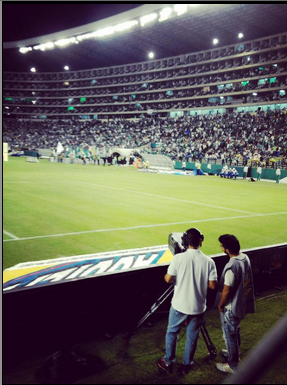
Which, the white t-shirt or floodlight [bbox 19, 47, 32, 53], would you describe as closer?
the white t-shirt

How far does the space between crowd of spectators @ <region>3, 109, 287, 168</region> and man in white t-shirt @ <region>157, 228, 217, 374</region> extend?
35.2 meters

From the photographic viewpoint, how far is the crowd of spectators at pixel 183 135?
45.3 meters

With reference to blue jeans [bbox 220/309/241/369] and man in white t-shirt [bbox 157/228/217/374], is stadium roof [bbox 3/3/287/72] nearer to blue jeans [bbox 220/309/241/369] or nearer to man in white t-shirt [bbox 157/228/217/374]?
man in white t-shirt [bbox 157/228/217/374]

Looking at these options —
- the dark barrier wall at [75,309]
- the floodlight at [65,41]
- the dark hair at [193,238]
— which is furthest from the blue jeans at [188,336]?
the floodlight at [65,41]

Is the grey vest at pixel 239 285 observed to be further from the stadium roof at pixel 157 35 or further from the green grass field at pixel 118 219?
the stadium roof at pixel 157 35

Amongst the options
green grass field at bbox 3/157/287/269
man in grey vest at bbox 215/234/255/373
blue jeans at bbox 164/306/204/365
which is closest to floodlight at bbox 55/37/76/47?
green grass field at bbox 3/157/287/269

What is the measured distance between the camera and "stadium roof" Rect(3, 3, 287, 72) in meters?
52.5

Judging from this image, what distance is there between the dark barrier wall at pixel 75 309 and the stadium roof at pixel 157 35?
4642 cm

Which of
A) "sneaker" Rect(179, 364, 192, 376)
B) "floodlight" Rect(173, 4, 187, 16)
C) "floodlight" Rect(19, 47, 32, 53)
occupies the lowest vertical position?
"sneaker" Rect(179, 364, 192, 376)

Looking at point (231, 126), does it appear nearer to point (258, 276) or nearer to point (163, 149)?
point (163, 149)

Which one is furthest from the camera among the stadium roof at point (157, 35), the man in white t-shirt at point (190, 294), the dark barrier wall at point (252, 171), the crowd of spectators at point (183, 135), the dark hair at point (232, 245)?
the stadium roof at point (157, 35)

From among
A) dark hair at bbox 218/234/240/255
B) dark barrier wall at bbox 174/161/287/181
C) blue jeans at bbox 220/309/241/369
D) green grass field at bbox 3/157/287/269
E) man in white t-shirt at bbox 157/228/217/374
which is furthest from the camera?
dark barrier wall at bbox 174/161/287/181

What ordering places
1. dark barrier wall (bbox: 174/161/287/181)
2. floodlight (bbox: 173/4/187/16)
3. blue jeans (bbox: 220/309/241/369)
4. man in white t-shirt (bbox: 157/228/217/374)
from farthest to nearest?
floodlight (bbox: 173/4/187/16), dark barrier wall (bbox: 174/161/287/181), blue jeans (bbox: 220/309/241/369), man in white t-shirt (bbox: 157/228/217/374)

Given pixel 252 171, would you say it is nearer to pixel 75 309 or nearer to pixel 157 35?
pixel 75 309
